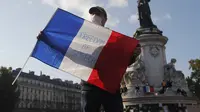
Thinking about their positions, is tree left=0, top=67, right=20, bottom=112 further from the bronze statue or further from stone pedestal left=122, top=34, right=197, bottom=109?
the bronze statue

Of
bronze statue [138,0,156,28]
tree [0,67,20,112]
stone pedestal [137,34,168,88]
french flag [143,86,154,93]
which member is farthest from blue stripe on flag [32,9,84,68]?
tree [0,67,20,112]

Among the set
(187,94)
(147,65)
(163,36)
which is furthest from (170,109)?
(163,36)

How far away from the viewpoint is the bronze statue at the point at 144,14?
30.4 metres

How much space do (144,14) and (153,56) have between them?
231 inches

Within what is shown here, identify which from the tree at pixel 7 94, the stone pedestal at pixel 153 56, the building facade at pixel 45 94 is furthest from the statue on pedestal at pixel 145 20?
the building facade at pixel 45 94

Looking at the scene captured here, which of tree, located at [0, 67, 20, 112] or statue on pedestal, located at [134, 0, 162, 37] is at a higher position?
statue on pedestal, located at [134, 0, 162, 37]

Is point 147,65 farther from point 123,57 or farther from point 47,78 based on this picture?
point 47,78

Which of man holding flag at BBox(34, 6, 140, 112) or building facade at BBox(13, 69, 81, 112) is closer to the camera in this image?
man holding flag at BBox(34, 6, 140, 112)

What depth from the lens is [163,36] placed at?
28188mm

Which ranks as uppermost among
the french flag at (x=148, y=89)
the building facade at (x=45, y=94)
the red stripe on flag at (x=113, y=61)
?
the building facade at (x=45, y=94)

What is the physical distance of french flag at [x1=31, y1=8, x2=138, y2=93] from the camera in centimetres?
577

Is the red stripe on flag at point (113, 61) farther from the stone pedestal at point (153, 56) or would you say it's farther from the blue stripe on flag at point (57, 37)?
the stone pedestal at point (153, 56)

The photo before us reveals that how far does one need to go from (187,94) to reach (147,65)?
4.66 metres

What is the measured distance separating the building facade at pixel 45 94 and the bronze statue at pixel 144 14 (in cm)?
4701
